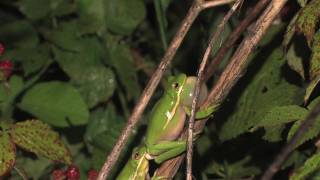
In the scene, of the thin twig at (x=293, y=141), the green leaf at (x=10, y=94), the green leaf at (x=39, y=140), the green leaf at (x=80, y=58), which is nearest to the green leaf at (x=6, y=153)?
the green leaf at (x=39, y=140)

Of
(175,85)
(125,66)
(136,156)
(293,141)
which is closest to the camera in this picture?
(293,141)

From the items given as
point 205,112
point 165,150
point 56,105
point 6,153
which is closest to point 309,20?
point 205,112

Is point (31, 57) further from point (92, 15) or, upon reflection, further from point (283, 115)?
point (283, 115)

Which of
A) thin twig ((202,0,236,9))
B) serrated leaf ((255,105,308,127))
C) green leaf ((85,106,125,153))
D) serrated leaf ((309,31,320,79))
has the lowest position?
green leaf ((85,106,125,153))

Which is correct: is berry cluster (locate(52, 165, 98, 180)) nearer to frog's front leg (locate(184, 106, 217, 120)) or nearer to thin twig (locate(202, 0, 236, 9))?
frog's front leg (locate(184, 106, 217, 120))

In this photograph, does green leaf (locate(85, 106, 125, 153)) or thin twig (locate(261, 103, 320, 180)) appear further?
green leaf (locate(85, 106, 125, 153))

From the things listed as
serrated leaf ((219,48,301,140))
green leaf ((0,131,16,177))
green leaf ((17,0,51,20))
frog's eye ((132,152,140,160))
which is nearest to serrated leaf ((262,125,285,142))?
serrated leaf ((219,48,301,140))

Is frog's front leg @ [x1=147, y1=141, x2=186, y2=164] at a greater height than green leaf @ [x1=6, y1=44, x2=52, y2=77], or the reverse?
frog's front leg @ [x1=147, y1=141, x2=186, y2=164]
